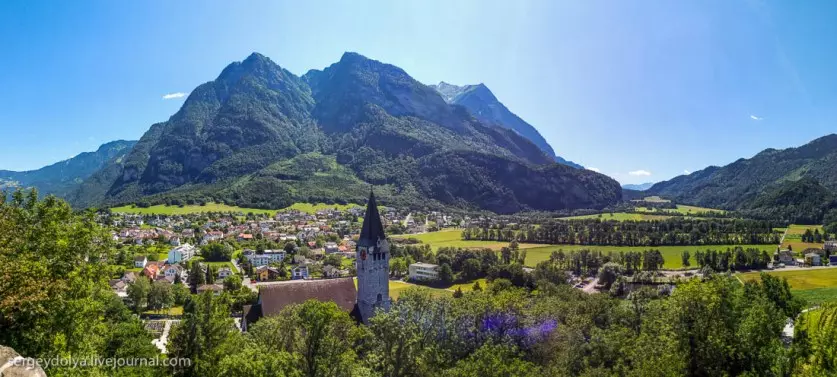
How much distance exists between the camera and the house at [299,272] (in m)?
102

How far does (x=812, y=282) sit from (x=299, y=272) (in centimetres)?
10281

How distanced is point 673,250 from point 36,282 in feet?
459

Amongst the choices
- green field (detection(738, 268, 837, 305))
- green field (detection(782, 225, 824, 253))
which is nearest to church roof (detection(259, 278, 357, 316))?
green field (detection(738, 268, 837, 305))

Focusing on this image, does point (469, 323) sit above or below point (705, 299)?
below

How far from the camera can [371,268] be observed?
153ft

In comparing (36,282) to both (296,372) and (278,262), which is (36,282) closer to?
(296,372)

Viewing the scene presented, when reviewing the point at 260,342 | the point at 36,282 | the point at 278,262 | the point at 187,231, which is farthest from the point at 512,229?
the point at 36,282

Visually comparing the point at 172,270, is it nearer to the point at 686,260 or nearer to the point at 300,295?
the point at 300,295

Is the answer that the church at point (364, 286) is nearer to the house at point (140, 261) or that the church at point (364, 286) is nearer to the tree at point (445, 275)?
the tree at point (445, 275)

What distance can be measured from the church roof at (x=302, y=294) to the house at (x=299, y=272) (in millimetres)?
57176

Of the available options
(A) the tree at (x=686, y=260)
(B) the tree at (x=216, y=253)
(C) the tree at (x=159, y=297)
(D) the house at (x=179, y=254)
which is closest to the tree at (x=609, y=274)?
(A) the tree at (x=686, y=260)

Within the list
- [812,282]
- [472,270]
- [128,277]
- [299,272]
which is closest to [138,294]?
[128,277]

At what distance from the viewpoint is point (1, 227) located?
21734 mm

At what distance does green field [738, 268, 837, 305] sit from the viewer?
74500mm
